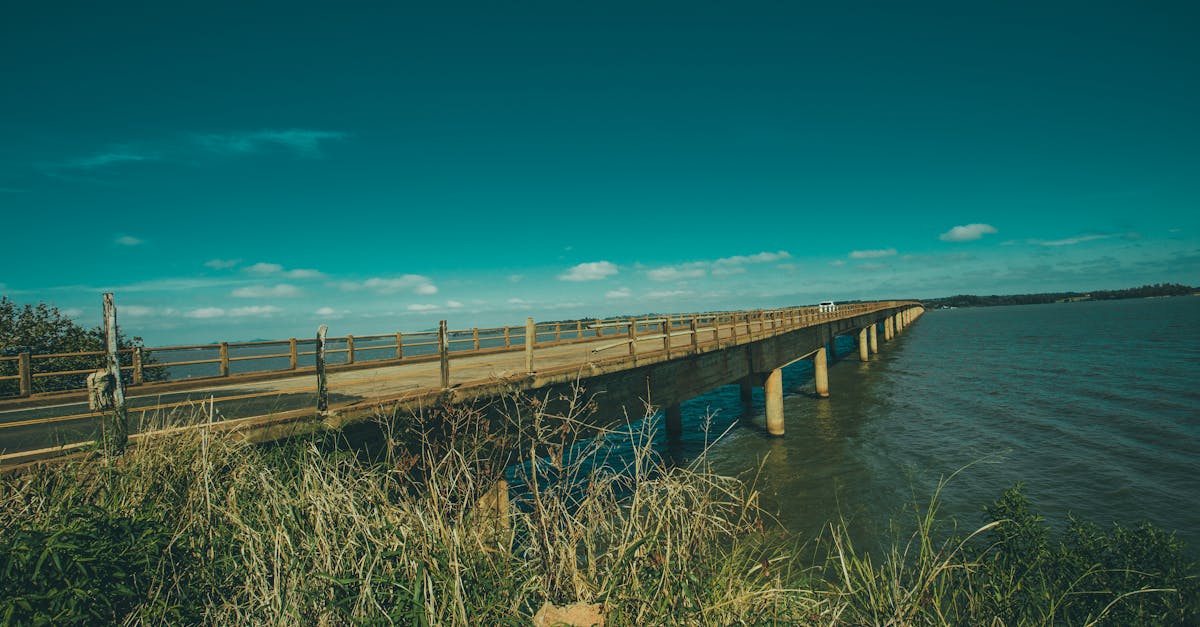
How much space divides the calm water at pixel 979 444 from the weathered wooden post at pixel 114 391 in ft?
22.9

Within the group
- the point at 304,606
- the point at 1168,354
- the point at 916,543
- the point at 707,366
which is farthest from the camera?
the point at 1168,354

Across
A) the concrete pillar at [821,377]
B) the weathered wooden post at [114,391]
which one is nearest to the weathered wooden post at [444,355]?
the weathered wooden post at [114,391]

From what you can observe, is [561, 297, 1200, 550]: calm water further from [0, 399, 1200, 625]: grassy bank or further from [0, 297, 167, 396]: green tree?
[0, 297, 167, 396]: green tree

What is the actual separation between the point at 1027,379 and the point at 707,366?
27.0m

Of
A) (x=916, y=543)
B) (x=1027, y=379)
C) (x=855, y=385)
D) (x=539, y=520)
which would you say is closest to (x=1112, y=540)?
(x=916, y=543)

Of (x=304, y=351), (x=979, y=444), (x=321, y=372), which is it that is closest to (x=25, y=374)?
(x=304, y=351)

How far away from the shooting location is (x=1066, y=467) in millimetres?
15406

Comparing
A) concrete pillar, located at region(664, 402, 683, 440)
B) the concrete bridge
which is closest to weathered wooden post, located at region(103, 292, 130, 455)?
the concrete bridge

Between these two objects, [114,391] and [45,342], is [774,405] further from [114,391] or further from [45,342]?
[45,342]

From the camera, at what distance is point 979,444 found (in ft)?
59.7

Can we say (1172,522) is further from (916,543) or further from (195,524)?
(195,524)

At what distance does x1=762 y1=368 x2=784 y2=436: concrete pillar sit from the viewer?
2089cm

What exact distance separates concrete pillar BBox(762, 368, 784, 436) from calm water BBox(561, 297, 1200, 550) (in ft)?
2.14

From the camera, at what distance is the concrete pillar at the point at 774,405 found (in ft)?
68.5
